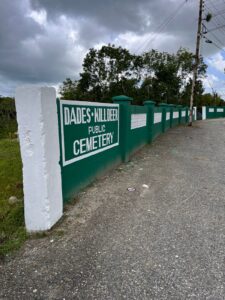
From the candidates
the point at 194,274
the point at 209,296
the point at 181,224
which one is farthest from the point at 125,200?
the point at 209,296

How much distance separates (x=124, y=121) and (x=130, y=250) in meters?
3.82

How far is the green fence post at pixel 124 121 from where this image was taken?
5.77m

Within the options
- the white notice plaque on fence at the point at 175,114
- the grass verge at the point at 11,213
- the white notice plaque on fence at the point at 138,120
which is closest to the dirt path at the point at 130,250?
the grass verge at the point at 11,213

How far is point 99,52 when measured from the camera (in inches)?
1312

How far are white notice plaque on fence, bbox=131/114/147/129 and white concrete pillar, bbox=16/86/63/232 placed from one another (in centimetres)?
417

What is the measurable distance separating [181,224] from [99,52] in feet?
112

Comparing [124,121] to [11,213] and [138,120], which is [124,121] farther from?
[11,213]

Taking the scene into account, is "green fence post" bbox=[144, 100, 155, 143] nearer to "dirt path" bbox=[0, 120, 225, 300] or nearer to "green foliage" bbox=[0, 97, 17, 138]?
"dirt path" bbox=[0, 120, 225, 300]

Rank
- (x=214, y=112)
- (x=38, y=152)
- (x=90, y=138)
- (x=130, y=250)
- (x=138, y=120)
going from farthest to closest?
1. (x=214, y=112)
2. (x=138, y=120)
3. (x=90, y=138)
4. (x=38, y=152)
5. (x=130, y=250)

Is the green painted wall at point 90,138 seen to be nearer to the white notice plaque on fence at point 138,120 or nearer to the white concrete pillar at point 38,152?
the white notice plaque on fence at point 138,120

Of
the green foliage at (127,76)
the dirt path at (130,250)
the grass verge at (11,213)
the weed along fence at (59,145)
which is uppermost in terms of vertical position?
the green foliage at (127,76)

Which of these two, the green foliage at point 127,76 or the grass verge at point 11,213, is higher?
the green foliage at point 127,76

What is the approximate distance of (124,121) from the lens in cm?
582

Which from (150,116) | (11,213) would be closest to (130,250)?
(11,213)
